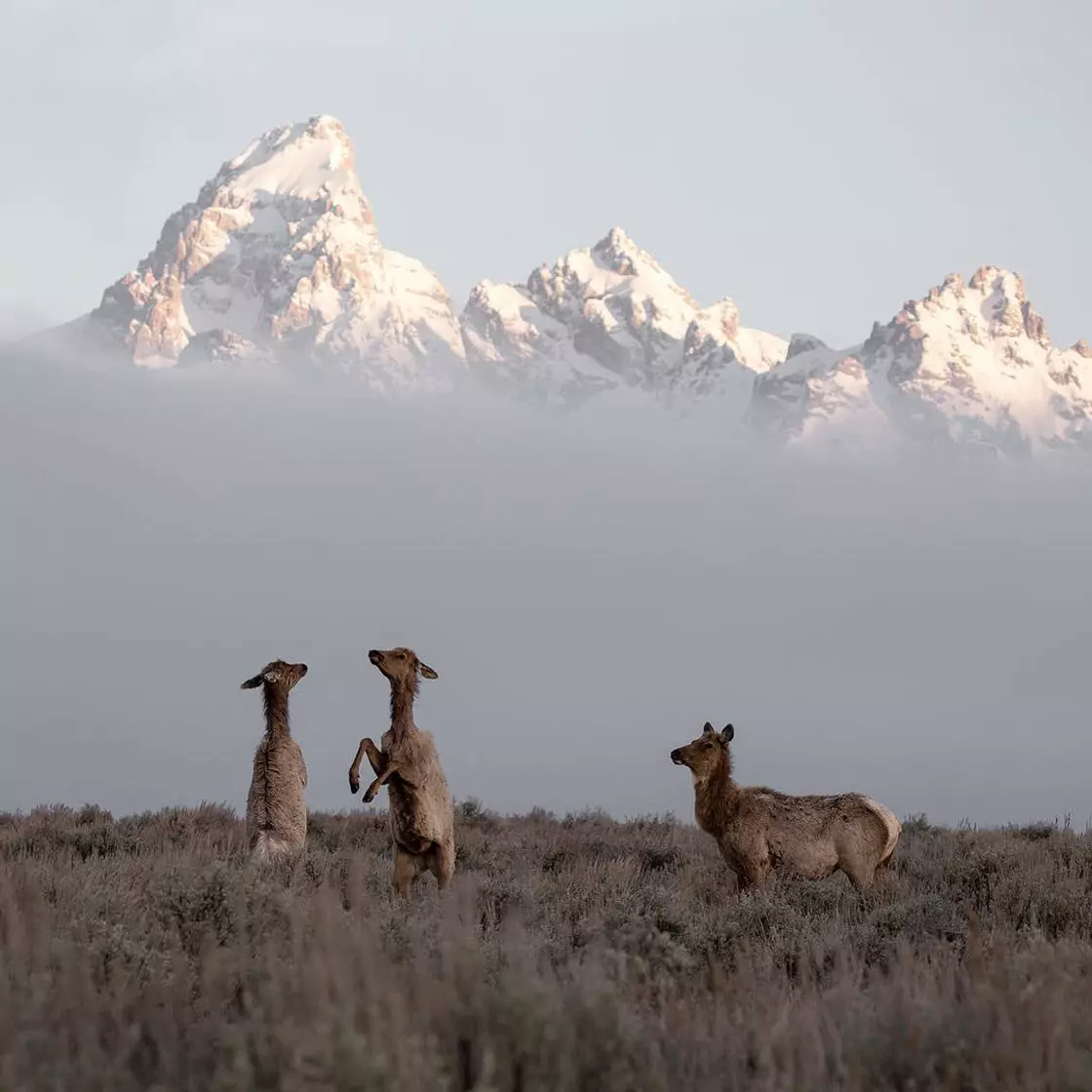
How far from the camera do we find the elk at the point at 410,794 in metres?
9.05

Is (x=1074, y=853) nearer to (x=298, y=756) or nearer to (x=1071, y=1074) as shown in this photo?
(x=298, y=756)

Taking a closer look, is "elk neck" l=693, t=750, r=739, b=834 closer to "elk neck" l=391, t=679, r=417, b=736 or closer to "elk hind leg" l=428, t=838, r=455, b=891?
"elk hind leg" l=428, t=838, r=455, b=891

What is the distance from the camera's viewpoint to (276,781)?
10.4 metres

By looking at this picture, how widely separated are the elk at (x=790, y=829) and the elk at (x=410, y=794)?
2.13 metres

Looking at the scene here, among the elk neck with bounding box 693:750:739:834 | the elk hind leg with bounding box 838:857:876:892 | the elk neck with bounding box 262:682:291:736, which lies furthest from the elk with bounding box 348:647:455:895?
the elk hind leg with bounding box 838:857:876:892

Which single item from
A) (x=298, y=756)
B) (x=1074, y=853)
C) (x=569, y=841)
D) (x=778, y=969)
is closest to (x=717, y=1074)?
(x=778, y=969)

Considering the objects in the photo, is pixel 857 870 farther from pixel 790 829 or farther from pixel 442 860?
pixel 442 860

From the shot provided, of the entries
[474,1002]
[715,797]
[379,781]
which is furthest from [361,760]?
[474,1002]

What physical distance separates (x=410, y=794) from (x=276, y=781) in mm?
1807

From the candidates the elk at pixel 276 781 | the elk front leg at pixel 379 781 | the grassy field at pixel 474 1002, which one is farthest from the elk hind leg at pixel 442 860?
the grassy field at pixel 474 1002

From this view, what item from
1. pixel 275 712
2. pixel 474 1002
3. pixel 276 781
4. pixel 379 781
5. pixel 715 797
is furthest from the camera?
pixel 275 712

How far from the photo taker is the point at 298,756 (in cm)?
1072

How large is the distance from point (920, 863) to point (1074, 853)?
178 cm

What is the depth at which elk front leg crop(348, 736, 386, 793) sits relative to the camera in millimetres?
9000
